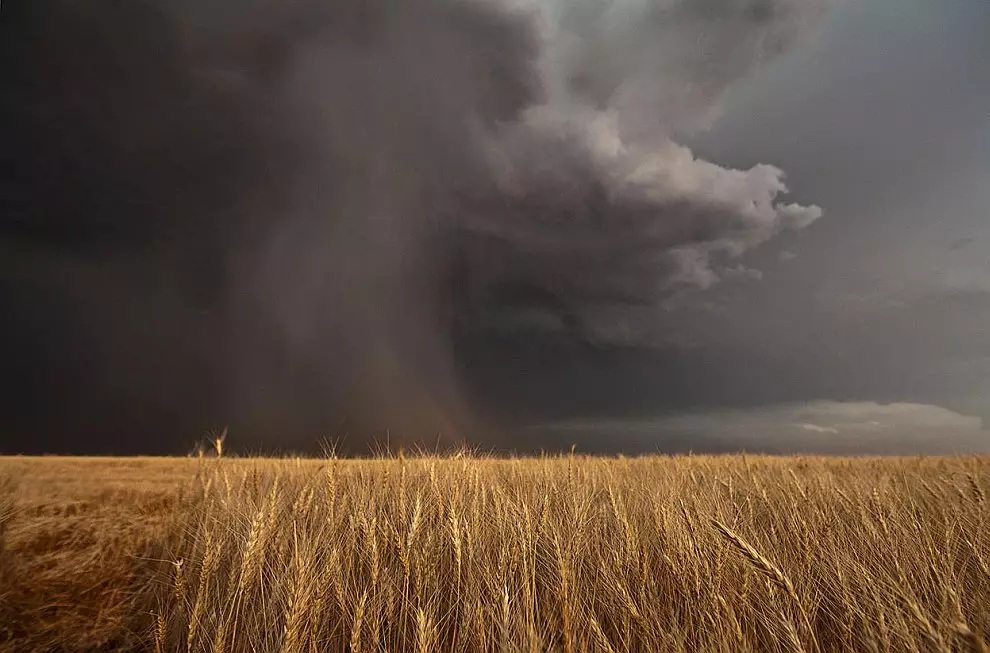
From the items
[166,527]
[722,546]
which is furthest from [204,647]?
[722,546]

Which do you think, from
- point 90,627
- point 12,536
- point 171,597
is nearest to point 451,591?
point 171,597

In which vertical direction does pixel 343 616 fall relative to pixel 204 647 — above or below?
above

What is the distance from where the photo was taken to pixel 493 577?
3127mm

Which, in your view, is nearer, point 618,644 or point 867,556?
point 618,644

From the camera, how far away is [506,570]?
10.1ft

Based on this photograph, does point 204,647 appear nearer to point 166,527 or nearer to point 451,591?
point 451,591

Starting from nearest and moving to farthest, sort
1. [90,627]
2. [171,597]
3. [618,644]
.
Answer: [618,644] < [90,627] < [171,597]

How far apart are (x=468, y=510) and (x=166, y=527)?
3181mm

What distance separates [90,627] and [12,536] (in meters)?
1.56

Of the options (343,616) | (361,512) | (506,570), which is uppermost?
(361,512)

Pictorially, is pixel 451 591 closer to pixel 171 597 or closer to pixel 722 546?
pixel 722 546

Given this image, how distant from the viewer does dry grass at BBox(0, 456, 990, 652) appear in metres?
2.72

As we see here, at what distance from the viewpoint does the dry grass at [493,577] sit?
2721 mm

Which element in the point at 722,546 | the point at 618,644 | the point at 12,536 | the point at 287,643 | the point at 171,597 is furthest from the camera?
the point at 12,536
